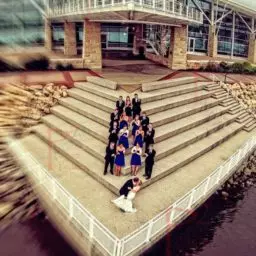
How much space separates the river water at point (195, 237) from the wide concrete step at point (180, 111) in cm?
439

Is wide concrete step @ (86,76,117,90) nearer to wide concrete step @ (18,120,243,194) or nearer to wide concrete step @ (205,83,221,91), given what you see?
wide concrete step @ (18,120,243,194)

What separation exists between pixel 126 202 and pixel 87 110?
6.47 m

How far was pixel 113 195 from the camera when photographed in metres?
9.53

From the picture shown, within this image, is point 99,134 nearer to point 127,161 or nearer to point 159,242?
point 127,161

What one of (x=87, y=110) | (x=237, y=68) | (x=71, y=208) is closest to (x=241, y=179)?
(x=87, y=110)

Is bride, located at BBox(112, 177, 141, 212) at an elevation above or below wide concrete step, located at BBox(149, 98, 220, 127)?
below

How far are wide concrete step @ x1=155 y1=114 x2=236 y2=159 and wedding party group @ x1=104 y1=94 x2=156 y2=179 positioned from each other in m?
0.91

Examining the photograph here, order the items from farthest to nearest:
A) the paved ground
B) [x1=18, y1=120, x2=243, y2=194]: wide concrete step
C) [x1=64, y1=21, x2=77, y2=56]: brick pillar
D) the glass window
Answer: the glass window
[x1=64, y1=21, x2=77, y2=56]: brick pillar
[x1=18, y1=120, x2=243, y2=194]: wide concrete step
the paved ground

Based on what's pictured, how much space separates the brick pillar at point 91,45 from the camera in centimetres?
2070

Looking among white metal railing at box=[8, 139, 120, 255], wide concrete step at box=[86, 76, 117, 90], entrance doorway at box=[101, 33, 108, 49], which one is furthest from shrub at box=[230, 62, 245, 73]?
white metal railing at box=[8, 139, 120, 255]

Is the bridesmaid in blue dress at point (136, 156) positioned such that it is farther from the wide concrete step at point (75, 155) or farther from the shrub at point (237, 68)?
the shrub at point (237, 68)

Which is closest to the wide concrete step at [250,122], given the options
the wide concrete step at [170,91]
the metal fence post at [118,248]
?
the wide concrete step at [170,91]

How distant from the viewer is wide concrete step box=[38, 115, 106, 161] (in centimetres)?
1142

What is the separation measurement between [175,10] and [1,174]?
15.1m
